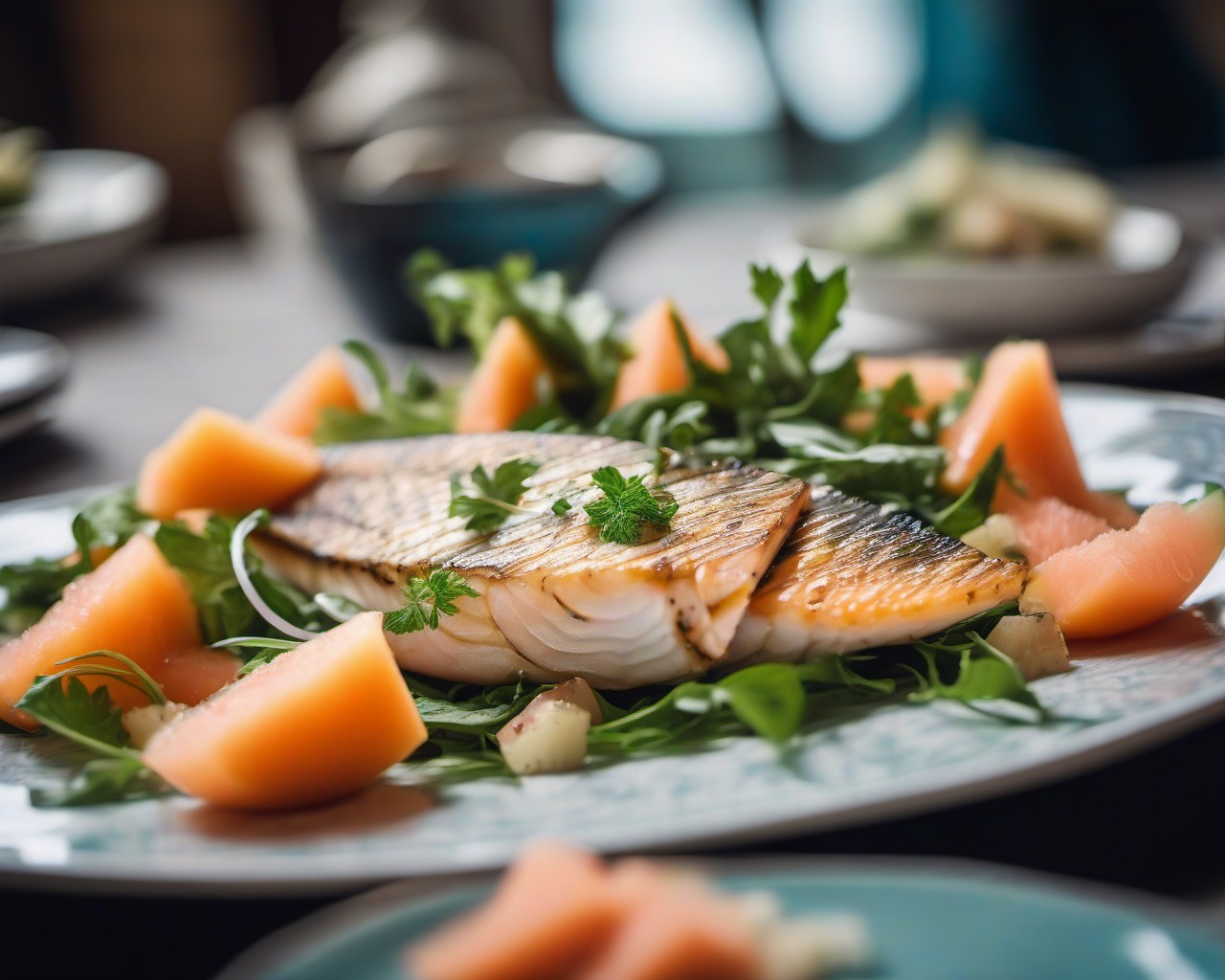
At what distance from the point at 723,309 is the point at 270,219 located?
2895 millimetres

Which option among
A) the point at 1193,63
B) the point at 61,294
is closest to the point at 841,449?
the point at 61,294

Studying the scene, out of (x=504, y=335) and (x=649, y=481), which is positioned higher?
(x=504, y=335)

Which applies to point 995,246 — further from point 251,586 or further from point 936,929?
point 936,929

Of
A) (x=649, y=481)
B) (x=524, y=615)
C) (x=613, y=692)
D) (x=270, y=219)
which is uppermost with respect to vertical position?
(x=270, y=219)

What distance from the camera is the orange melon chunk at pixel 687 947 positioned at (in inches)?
36.2

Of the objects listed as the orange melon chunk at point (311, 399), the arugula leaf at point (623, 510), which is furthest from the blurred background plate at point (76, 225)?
the arugula leaf at point (623, 510)

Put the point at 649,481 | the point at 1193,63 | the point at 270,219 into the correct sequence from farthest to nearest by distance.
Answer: the point at 1193,63 → the point at 270,219 → the point at 649,481

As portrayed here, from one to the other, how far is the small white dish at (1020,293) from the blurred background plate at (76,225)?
2.70 meters

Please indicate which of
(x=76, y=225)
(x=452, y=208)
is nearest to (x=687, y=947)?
(x=452, y=208)

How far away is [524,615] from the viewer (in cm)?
181

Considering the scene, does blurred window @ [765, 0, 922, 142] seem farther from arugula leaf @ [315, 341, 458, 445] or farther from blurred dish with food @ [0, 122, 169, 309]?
arugula leaf @ [315, 341, 458, 445]

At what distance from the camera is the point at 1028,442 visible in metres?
2.23

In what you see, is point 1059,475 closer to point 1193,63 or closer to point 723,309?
point 723,309

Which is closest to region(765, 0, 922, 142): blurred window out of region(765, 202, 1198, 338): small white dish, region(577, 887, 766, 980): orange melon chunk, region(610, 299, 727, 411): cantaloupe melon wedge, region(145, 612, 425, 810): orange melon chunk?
region(765, 202, 1198, 338): small white dish
